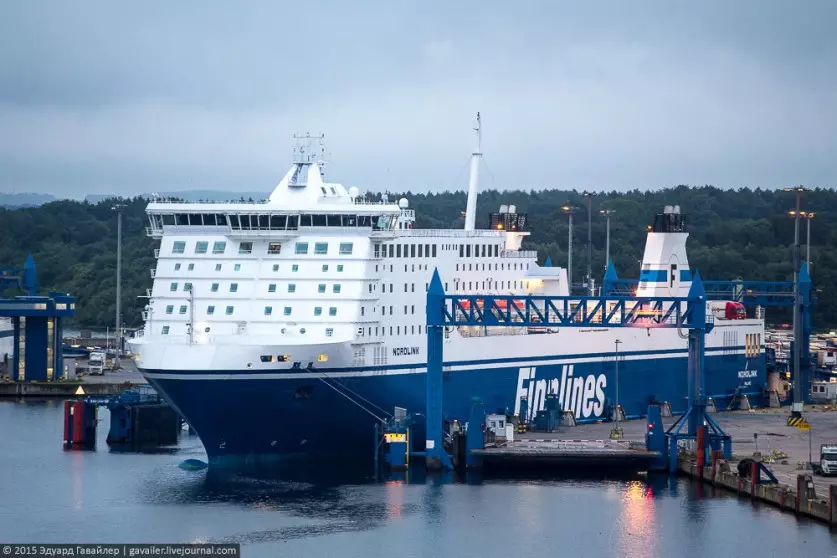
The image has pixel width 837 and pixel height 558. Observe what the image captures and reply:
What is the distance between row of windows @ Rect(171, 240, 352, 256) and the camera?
56.0 meters

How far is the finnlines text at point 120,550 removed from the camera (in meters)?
41.6

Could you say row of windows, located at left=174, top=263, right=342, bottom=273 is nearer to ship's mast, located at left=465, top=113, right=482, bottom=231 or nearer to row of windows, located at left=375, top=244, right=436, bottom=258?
row of windows, located at left=375, top=244, right=436, bottom=258

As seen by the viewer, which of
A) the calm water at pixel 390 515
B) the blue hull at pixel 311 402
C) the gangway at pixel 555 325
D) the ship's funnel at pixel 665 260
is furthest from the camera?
the ship's funnel at pixel 665 260

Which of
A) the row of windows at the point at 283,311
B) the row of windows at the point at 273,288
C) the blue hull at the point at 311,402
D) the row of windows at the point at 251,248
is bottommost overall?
the blue hull at the point at 311,402

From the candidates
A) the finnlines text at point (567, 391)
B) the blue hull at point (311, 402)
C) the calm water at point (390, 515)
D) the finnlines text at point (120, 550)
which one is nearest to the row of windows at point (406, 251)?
the blue hull at point (311, 402)

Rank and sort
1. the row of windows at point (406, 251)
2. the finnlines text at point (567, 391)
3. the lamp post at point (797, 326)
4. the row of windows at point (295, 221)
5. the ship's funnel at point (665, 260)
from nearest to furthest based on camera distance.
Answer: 1. the row of windows at point (295, 221)
2. the row of windows at point (406, 251)
3. the finnlines text at point (567, 391)
4. the lamp post at point (797, 326)
5. the ship's funnel at point (665, 260)

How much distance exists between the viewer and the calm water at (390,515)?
4484 cm

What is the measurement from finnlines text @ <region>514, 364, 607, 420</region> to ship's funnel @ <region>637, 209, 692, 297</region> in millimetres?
7803

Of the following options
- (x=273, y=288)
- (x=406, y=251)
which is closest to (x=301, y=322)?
(x=273, y=288)

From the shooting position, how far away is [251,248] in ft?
185

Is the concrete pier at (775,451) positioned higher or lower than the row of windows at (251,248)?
lower

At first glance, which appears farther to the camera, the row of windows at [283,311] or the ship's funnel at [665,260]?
the ship's funnel at [665,260]

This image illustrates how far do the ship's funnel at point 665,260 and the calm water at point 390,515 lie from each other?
66.9 ft

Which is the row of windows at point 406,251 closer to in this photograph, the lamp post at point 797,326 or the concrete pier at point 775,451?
the concrete pier at point 775,451
